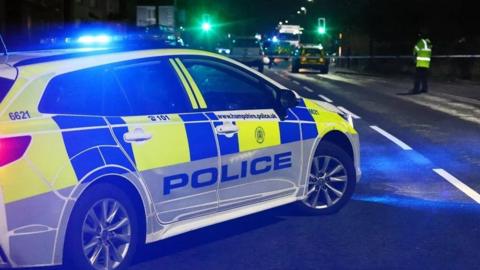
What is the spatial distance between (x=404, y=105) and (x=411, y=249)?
41.6 ft

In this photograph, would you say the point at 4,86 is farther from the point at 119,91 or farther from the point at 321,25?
the point at 321,25

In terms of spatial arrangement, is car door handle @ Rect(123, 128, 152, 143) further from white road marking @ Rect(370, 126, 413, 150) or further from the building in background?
the building in background

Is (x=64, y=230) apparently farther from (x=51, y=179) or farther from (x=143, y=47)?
(x=143, y=47)

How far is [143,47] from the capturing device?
5273 millimetres

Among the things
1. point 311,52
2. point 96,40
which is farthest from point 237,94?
point 311,52

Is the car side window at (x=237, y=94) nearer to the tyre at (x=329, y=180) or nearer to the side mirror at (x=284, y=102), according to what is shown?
the side mirror at (x=284, y=102)

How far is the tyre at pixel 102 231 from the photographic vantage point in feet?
14.6

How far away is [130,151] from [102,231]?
0.54 metres

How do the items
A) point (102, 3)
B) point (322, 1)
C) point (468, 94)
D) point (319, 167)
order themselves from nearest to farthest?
1. point (319, 167)
2. point (468, 94)
3. point (102, 3)
4. point (322, 1)

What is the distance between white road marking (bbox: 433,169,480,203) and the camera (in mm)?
7461

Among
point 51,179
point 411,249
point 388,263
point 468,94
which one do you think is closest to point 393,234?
point 411,249

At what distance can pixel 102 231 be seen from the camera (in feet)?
15.4

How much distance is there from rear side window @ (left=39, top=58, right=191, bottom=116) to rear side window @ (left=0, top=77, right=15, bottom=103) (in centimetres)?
21

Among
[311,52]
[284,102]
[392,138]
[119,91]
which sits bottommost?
[392,138]
